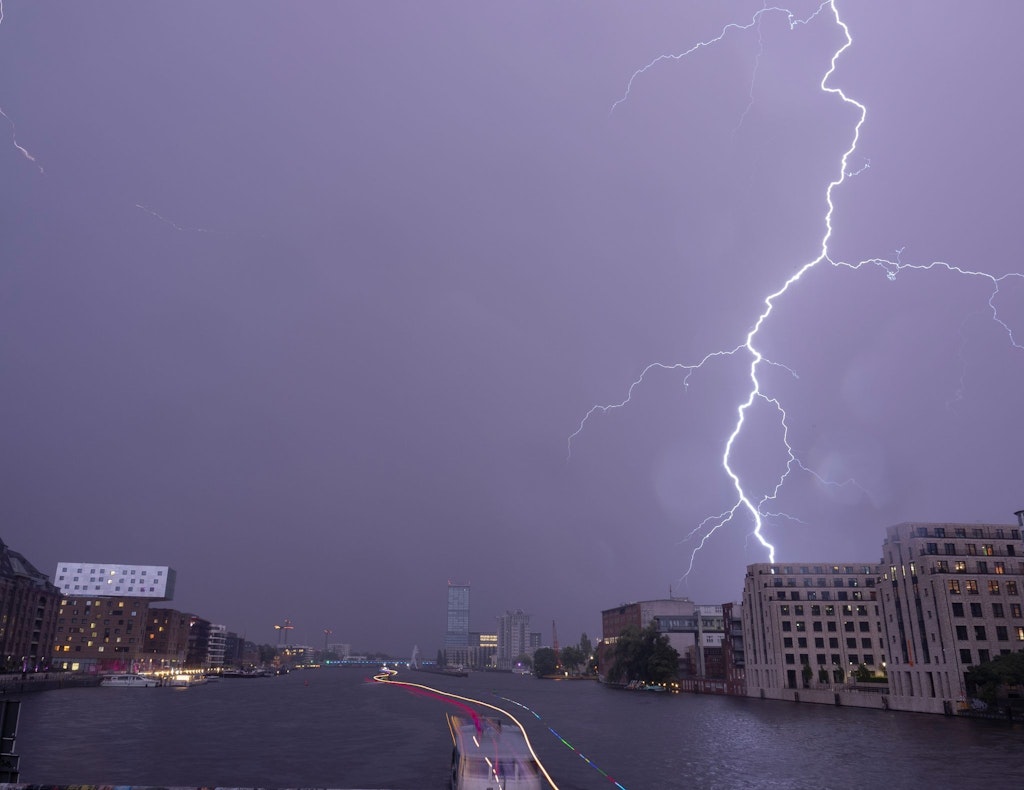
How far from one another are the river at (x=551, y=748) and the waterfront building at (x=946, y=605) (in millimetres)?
5582

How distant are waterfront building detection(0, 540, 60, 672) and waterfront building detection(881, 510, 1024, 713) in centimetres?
16507

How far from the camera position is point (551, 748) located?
63.2m

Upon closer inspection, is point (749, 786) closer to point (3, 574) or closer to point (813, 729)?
point (813, 729)

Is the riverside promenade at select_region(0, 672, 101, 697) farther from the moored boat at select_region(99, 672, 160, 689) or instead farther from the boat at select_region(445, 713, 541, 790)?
the boat at select_region(445, 713, 541, 790)

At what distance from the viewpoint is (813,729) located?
81938 millimetres

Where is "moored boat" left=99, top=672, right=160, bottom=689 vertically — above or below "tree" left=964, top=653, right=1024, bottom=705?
below

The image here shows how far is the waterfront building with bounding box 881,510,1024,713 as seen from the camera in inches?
3757

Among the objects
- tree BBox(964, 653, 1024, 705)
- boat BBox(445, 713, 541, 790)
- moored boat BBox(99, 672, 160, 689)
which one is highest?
tree BBox(964, 653, 1024, 705)

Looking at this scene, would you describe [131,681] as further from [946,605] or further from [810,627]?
[946,605]

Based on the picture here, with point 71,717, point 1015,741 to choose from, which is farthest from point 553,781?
point 71,717

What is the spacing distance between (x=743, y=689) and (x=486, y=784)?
139m

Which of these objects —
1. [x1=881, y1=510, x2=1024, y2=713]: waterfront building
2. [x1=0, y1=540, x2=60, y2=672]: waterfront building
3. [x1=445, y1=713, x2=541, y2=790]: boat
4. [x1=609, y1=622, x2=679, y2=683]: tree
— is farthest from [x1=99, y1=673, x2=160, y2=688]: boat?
[x1=445, y1=713, x2=541, y2=790]: boat

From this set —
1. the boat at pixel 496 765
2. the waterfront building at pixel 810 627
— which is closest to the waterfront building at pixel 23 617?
the waterfront building at pixel 810 627

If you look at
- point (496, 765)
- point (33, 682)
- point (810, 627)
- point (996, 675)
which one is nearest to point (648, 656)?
point (810, 627)
